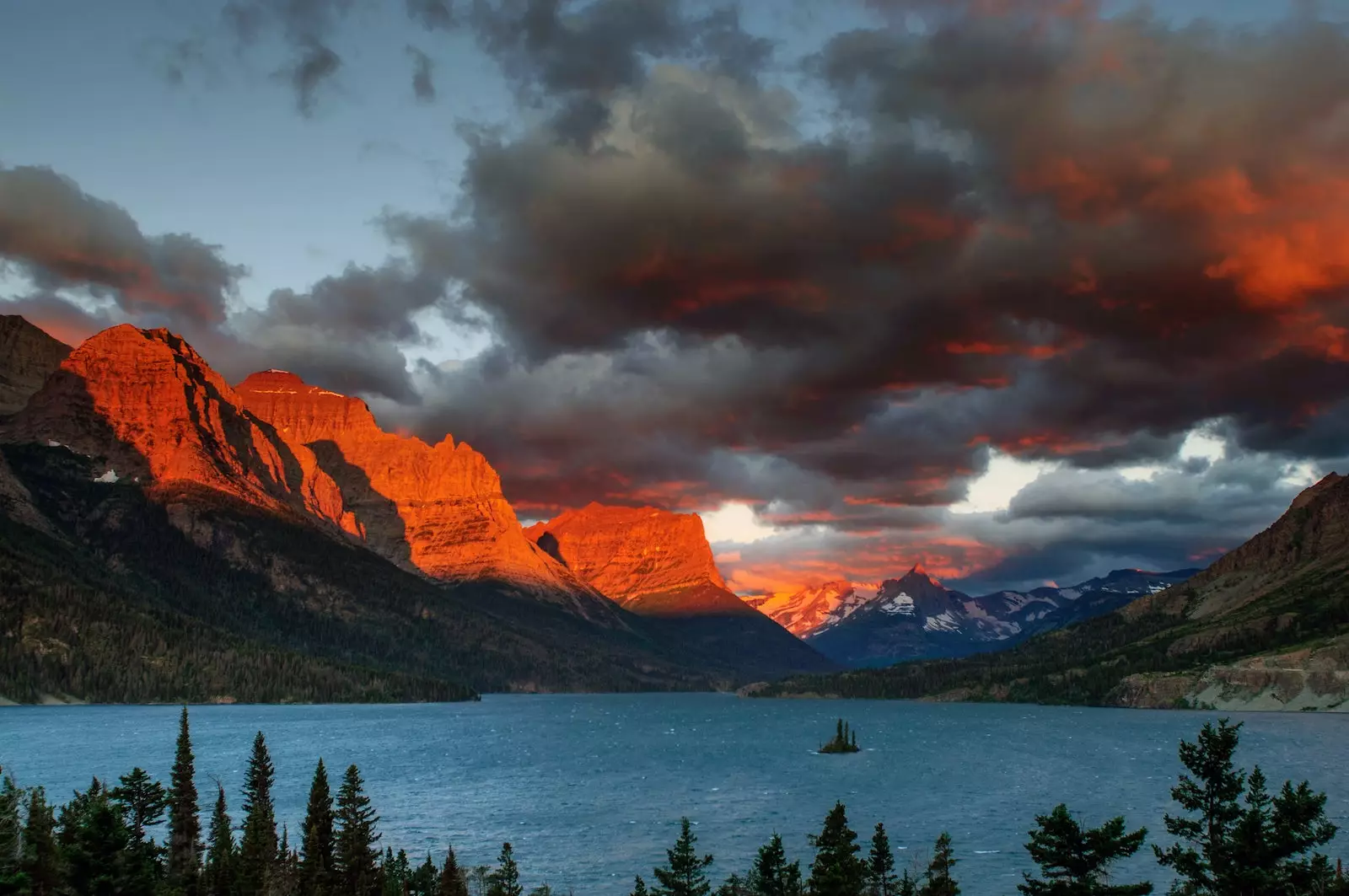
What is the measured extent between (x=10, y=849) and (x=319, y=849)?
868 inches

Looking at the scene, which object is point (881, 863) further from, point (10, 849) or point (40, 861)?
point (10, 849)

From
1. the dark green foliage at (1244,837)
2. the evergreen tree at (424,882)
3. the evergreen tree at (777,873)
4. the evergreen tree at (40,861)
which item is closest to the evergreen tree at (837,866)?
the evergreen tree at (777,873)

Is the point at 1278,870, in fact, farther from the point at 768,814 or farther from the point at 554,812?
the point at 554,812

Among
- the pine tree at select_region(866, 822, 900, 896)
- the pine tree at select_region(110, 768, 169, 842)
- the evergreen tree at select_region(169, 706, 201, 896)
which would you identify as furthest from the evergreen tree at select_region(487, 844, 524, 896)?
the pine tree at select_region(110, 768, 169, 842)

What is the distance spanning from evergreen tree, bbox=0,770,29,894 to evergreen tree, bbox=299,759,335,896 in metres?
19.6

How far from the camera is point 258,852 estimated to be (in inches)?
3501

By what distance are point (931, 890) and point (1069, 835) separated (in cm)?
2717

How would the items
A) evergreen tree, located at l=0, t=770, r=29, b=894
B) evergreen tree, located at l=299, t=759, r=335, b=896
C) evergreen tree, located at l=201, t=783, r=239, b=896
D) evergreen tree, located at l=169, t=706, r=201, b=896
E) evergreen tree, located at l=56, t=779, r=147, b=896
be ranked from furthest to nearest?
evergreen tree, located at l=169, t=706, r=201, b=896
evergreen tree, located at l=201, t=783, r=239, b=896
evergreen tree, located at l=299, t=759, r=335, b=896
evergreen tree, located at l=56, t=779, r=147, b=896
evergreen tree, located at l=0, t=770, r=29, b=894

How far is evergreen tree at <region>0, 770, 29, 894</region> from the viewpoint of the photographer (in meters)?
61.5

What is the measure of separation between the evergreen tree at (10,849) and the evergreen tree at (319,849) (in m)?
19.6

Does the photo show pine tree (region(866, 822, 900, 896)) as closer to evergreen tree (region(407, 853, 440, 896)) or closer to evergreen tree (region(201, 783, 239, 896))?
evergreen tree (region(407, 853, 440, 896))

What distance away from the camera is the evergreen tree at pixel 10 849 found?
61541 millimetres

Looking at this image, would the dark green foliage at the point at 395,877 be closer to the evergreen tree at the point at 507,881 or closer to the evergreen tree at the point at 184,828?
the evergreen tree at the point at 507,881

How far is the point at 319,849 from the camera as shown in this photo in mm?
89312
